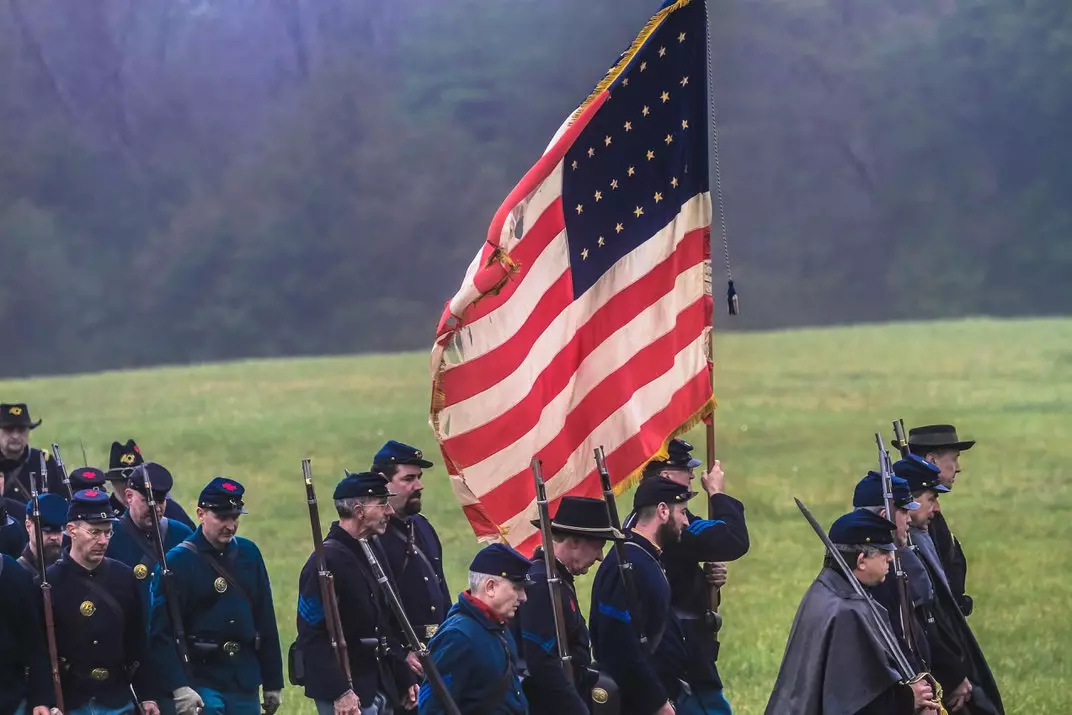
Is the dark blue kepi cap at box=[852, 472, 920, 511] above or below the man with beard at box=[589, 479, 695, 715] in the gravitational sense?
above

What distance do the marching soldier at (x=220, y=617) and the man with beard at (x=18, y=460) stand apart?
9.99 ft

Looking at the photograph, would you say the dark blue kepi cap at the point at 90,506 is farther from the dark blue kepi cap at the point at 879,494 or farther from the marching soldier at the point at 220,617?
→ the dark blue kepi cap at the point at 879,494

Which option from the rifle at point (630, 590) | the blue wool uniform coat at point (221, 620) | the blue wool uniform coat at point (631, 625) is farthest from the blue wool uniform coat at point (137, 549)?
the rifle at point (630, 590)

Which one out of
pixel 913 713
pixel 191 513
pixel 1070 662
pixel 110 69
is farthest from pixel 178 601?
pixel 110 69

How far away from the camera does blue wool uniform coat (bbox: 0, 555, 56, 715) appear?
888 cm

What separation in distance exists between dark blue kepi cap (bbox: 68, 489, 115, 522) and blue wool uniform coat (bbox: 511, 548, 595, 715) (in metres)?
2.28

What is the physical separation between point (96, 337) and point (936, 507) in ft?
139

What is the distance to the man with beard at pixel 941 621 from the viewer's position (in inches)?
388

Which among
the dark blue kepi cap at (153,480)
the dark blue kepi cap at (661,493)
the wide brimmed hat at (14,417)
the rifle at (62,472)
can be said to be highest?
the wide brimmed hat at (14,417)

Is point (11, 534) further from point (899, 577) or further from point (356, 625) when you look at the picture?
point (899, 577)

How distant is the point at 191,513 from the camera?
2494 centimetres

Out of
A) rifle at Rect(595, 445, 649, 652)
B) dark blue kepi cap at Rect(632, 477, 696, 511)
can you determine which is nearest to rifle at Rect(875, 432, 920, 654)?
dark blue kepi cap at Rect(632, 477, 696, 511)

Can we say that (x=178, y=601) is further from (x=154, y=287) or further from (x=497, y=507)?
(x=154, y=287)

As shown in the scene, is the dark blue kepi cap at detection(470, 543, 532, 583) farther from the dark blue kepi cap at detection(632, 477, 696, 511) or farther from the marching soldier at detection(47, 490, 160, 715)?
the marching soldier at detection(47, 490, 160, 715)
